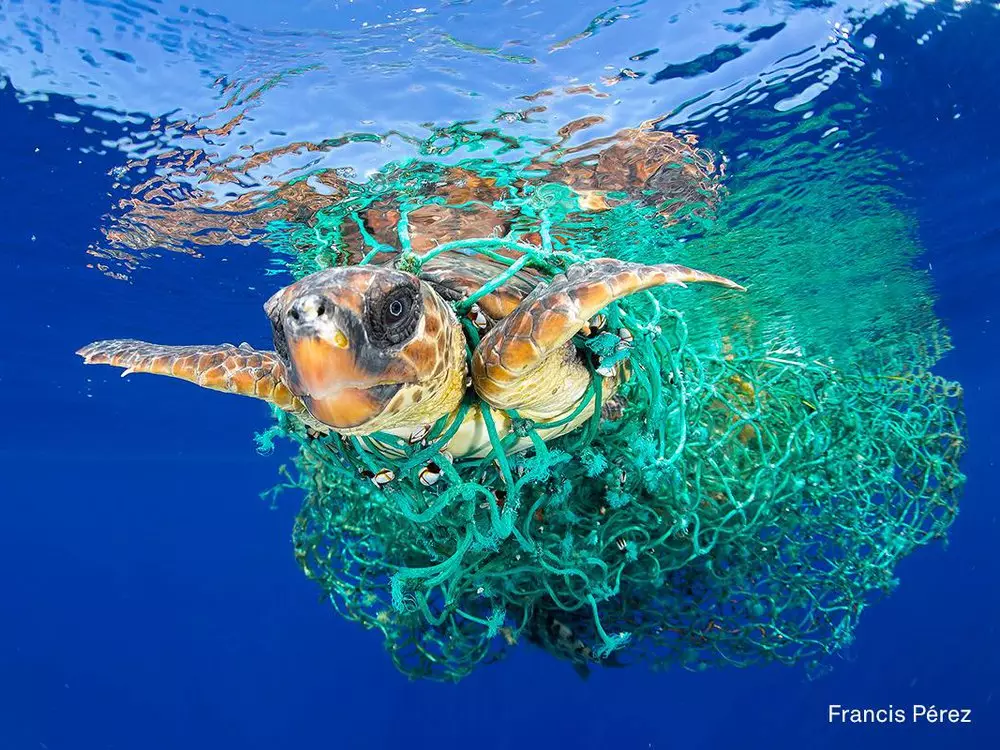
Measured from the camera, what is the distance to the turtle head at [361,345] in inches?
66.8

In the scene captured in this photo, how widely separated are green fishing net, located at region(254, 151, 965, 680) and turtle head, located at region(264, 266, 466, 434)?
1.20 feet

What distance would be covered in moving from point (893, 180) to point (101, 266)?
32.9 feet

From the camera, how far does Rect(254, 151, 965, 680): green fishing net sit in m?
2.62

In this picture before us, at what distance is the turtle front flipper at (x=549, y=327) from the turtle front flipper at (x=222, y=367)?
33.5 inches

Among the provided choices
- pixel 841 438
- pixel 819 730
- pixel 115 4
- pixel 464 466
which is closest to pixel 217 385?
pixel 464 466

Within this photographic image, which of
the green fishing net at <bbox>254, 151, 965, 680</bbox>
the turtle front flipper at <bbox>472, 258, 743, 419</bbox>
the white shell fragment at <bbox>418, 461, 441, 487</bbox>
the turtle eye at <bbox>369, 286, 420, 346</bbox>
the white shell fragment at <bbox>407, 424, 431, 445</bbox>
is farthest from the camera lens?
the green fishing net at <bbox>254, 151, 965, 680</bbox>

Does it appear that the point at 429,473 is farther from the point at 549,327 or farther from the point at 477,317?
the point at 549,327

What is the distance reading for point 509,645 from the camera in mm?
4660

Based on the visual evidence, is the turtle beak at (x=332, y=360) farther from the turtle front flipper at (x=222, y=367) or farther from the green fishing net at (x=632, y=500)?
the turtle front flipper at (x=222, y=367)

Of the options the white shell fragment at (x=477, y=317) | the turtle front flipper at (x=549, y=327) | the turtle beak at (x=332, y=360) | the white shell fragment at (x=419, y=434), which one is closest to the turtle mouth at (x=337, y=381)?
the turtle beak at (x=332, y=360)

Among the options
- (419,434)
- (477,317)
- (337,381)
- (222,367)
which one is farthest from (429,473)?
(222,367)

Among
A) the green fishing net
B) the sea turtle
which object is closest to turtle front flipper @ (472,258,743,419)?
the sea turtle

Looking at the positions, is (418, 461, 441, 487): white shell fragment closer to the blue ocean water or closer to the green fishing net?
Answer: the green fishing net

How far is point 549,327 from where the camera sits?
6.38ft
